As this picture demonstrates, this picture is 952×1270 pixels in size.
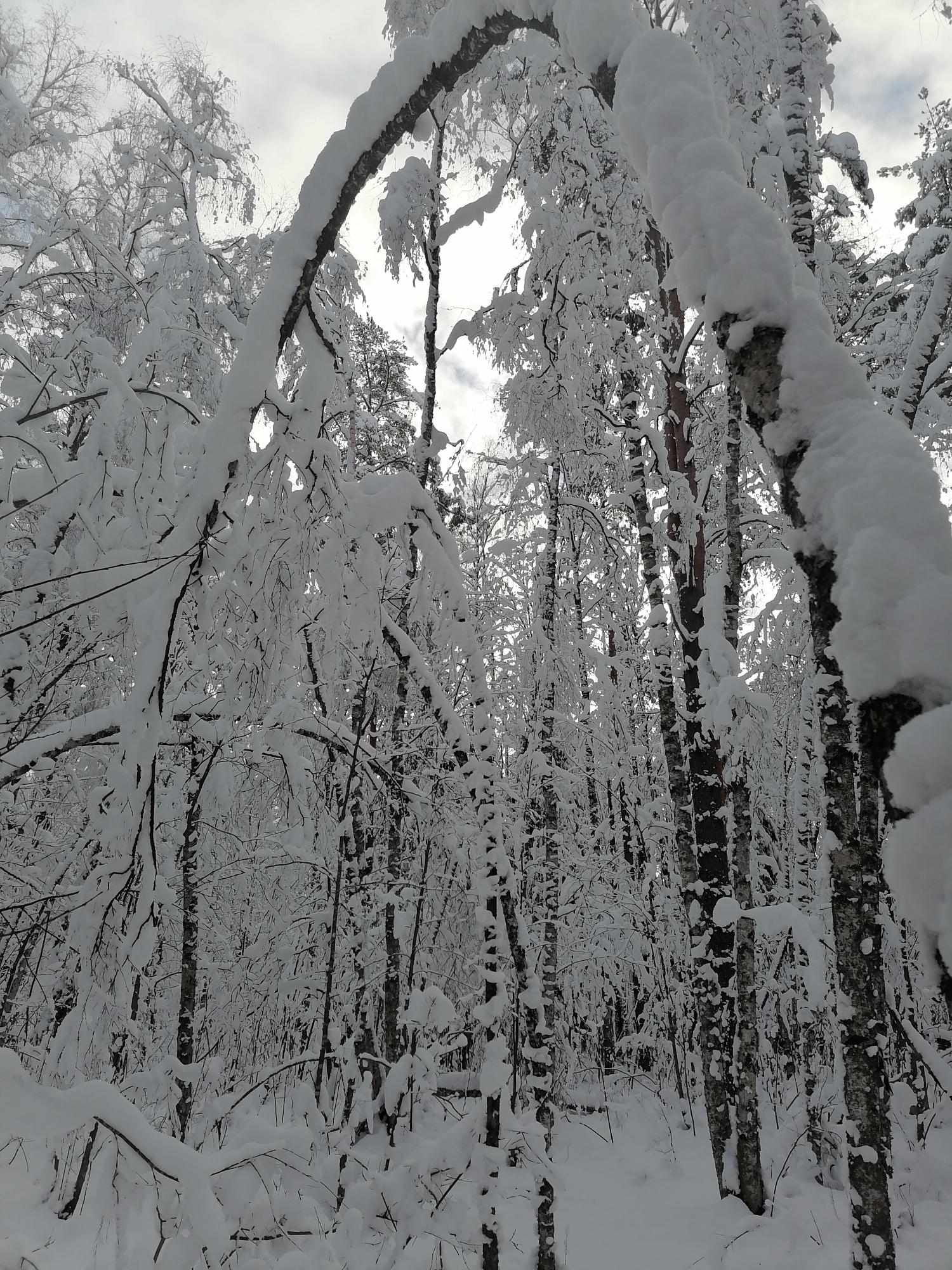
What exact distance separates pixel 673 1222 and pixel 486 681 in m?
5.22

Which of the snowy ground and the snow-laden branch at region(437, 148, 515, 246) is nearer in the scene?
the snowy ground

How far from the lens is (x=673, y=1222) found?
5512 mm

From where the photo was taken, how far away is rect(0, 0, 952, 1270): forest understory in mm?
1623

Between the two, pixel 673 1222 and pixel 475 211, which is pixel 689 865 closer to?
pixel 673 1222

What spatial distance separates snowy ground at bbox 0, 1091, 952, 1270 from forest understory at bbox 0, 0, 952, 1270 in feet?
0.19

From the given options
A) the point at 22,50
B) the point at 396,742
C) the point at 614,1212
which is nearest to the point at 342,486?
the point at 396,742

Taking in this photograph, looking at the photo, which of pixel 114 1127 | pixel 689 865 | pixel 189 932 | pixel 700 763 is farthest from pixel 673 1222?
pixel 114 1127

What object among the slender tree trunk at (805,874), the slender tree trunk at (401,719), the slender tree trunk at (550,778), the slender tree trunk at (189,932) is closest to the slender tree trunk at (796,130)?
the slender tree trunk at (401,719)

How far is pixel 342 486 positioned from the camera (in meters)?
2.66

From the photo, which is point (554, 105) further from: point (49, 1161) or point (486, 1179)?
point (49, 1161)

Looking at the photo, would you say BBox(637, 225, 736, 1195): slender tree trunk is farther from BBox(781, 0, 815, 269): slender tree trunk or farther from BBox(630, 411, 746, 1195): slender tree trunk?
BBox(781, 0, 815, 269): slender tree trunk

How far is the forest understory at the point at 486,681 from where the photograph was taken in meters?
1.62

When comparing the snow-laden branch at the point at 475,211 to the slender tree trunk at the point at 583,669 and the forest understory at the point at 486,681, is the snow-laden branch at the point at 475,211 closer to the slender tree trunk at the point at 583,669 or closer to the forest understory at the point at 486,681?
the forest understory at the point at 486,681

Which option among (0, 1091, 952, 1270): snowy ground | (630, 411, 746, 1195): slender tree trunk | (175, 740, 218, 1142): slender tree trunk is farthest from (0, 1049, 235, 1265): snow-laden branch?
(630, 411, 746, 1195): slender tree trunk
